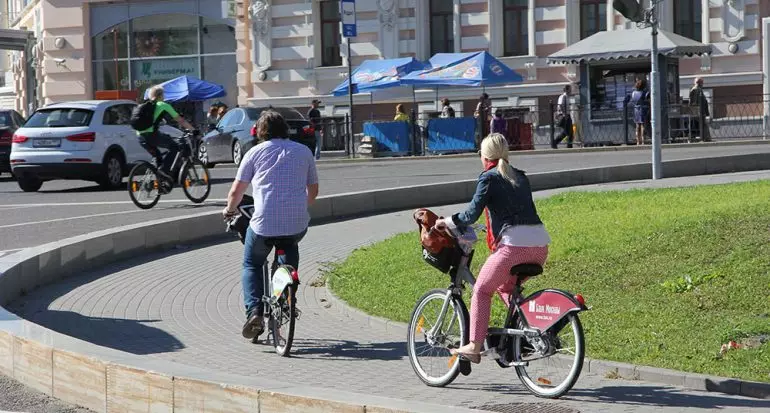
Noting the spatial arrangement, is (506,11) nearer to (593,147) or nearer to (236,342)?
(593,147)

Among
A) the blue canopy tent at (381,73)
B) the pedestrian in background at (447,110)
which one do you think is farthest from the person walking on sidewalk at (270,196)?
the pedestrian in background at (447,110)

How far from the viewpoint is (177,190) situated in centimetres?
2527

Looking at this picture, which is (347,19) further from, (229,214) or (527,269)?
(527,269)

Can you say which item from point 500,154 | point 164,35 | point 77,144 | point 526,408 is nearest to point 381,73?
point 164,35

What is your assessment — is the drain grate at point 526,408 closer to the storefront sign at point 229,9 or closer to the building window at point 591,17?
the building window at point 591,17

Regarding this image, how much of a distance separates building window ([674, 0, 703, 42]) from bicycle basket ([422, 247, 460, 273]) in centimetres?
3324

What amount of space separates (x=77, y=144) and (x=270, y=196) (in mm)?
15972

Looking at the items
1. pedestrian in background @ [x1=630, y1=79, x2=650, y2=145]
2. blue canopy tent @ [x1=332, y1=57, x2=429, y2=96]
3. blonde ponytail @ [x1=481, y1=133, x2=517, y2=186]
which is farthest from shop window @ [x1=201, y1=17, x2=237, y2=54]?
blonde ponytail @ [x1=481, y1=133, x2=517, y2=186]

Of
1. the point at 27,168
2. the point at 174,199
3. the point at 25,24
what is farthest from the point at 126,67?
the point at 174,199

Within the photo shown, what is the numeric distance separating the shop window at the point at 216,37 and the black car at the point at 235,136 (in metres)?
11.4

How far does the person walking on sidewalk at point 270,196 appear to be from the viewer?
1008 centimetres

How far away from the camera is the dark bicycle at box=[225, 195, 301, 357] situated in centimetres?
987

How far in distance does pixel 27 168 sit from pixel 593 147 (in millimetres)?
14910

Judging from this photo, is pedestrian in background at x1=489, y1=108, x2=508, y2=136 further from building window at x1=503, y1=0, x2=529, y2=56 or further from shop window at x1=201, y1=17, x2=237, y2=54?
shop window at x1=201, y1=17, x2=237, y2=54
